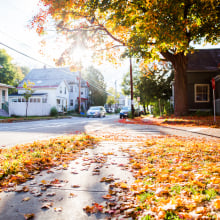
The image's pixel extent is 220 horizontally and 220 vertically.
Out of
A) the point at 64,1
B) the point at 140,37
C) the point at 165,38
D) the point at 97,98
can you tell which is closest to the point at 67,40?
the point at 64,1

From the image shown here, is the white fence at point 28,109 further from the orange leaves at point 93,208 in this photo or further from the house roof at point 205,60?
the orange leaves at point 93,208

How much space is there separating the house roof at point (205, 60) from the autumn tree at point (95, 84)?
119 ft

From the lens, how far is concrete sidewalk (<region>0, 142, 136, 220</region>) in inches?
100

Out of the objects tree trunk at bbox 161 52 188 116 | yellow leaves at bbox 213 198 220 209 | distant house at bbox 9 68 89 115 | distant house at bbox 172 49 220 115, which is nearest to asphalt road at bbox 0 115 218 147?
tree trunk at bbox 161 52 188 116

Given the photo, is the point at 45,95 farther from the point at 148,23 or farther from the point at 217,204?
the point at 217,204

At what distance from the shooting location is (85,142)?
6879mm

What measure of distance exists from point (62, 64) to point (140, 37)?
25.0 ft

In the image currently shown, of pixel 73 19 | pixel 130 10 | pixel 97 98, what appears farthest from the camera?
pixel 97 98

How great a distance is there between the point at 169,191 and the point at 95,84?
2336 inches

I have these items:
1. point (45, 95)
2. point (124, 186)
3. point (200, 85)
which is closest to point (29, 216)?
point (124, 186)

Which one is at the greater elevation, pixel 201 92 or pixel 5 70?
pixel 5 70

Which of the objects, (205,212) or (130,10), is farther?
(130,10)

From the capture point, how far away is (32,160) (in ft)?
14.6

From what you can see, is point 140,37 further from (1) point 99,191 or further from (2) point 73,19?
(1) point 99,191
